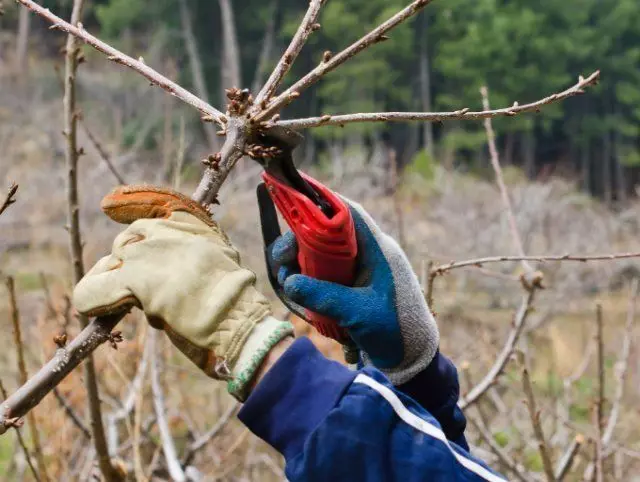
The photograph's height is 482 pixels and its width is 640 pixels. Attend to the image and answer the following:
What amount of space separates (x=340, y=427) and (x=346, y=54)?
0.57m

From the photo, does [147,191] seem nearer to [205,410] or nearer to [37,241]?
[205,410]

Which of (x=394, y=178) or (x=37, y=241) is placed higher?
(x=394, y=178)

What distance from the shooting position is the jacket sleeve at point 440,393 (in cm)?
141

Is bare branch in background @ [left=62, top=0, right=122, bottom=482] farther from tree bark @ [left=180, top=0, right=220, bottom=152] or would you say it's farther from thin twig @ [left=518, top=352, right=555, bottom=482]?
tree bark @ [left=180, top=0, right=220, bottom=152]

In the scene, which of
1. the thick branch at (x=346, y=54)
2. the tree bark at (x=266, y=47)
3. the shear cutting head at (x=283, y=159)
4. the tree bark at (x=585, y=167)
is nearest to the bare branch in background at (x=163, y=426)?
the shear cutting head at (x=283, y=159)

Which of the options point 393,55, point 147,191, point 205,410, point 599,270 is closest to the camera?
point 147,191

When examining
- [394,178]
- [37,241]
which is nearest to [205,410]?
[394,178]

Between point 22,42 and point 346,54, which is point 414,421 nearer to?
point 346,54

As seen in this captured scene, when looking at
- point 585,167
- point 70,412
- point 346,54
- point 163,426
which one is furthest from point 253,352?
point 585,167

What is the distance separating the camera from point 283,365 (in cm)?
106

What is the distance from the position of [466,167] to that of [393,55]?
4.04 metres

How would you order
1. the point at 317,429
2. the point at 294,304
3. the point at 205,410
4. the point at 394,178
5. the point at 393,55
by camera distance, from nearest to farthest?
the point at 317,429 → the point at 294,304 → the point at 394,178 → the point at 205,410 → the point at 393,55

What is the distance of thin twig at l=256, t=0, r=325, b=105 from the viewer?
4.07 ft

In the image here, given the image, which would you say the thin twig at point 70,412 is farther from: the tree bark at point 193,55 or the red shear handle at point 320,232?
the tree bark at point 193,55
